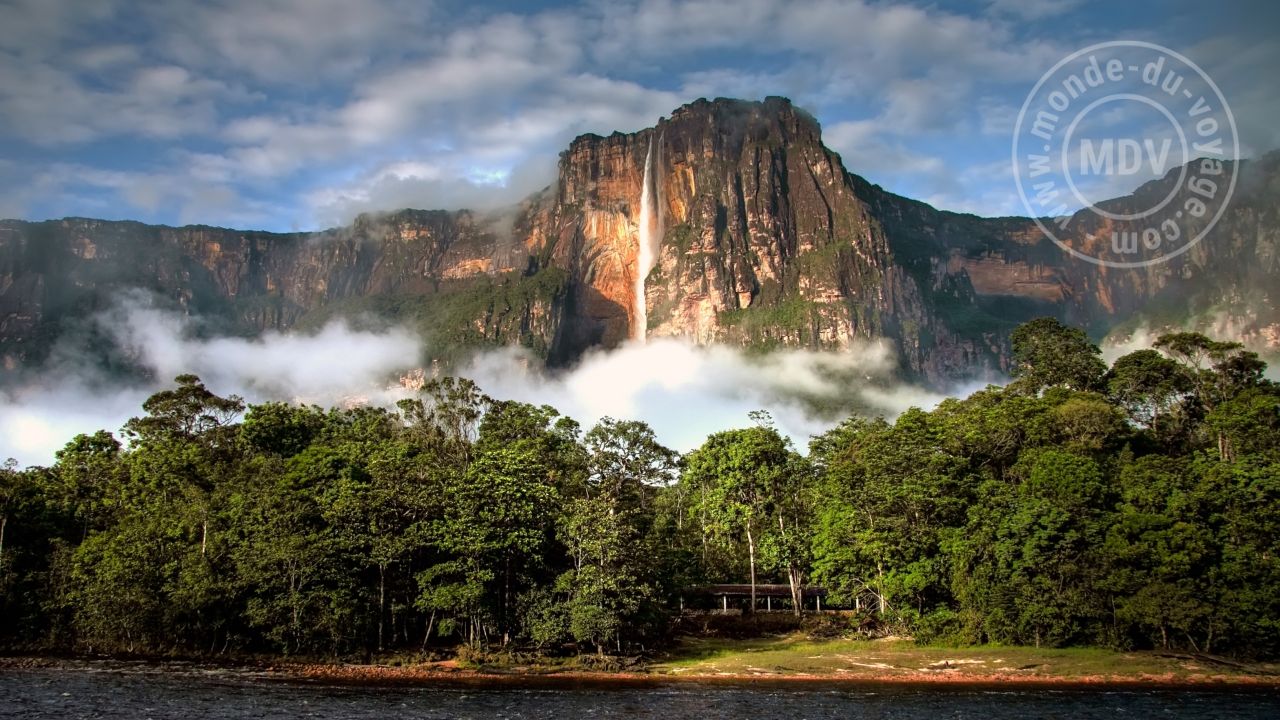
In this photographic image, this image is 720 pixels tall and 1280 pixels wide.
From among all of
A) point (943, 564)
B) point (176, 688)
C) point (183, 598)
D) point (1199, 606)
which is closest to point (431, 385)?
point (183, 598)

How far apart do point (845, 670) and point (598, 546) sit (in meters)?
16.7

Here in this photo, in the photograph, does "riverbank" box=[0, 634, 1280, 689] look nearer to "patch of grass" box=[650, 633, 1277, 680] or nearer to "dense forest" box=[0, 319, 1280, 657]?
"patch of grass" box=[650, 633, 1277, 680]

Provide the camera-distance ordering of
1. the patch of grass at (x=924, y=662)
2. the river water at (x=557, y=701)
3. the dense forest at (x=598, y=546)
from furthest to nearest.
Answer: the dense forest at (x=598, y=546) < the patch of grass at (x=924, y=662) < the river water at (x=557, y=701)

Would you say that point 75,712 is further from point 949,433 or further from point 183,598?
point 949,433

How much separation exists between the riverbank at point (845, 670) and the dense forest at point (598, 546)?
6.92 feet

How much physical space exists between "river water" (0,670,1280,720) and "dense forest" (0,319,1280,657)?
7164mm

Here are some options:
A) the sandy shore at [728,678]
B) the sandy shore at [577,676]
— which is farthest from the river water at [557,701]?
the sandy shore at [728,678]

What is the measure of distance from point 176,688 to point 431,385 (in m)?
44.6

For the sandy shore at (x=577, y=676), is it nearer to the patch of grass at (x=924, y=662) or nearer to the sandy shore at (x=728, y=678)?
the sandy shore at (x=728, y=678)

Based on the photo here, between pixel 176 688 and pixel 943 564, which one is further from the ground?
pixel 943 564

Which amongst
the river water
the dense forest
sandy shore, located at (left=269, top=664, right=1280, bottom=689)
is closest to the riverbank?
sandy shore, located at (left=269, top=664, right=1280, bottom=689)

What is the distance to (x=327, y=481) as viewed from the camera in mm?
Answer: 64500

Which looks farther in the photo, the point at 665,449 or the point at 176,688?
the point at 665,449

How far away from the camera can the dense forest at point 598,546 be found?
2157 inches
